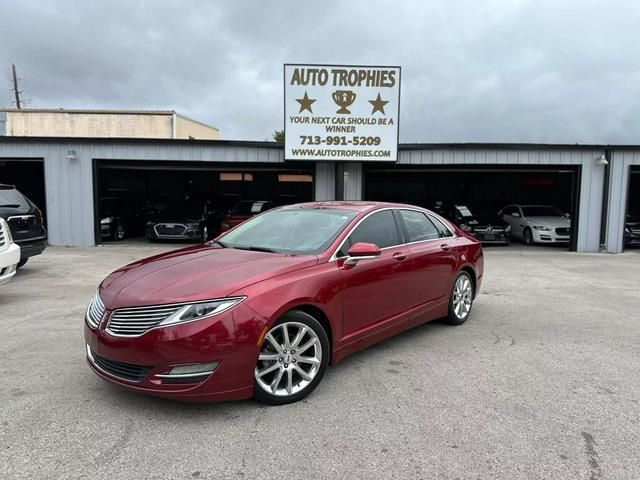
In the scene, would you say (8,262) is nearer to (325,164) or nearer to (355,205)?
(355,205)

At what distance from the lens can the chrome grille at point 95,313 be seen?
3.38 m

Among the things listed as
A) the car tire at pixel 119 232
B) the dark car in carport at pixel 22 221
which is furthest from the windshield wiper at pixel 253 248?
the car tire at pixel 119 232

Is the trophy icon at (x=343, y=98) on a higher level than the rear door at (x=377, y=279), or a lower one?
higher

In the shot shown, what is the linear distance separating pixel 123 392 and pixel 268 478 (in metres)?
1.57

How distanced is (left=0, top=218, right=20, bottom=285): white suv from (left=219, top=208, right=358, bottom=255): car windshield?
3371mm

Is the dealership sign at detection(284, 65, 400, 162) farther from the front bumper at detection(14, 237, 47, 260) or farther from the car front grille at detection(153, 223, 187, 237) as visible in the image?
the front bumper at detection(14, 237, 47, 260)

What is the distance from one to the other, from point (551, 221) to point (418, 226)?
508 inches

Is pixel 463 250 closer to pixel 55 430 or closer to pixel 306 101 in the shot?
pixel 55 430

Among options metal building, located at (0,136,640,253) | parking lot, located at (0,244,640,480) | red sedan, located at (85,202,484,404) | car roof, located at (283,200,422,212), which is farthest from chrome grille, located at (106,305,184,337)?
metal building, located at (0,136,640,253)

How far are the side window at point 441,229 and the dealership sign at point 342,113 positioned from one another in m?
8.37

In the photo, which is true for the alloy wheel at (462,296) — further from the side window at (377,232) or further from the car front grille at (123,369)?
the car front grille at (123,369)

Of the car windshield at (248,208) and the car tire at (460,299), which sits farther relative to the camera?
the car windshield at (248,208)

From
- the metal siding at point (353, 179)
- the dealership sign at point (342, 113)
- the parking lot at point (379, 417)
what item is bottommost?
the parking lot at point (379, 417)

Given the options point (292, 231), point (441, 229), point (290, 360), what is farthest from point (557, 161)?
point (290, 360)
